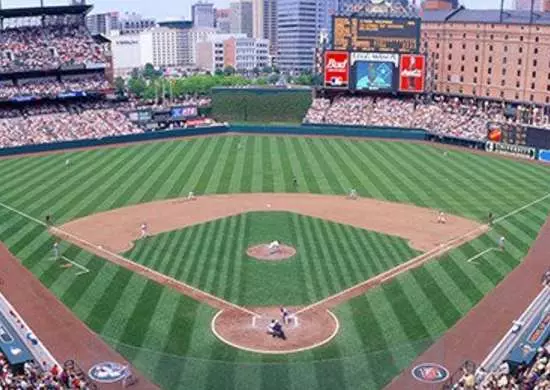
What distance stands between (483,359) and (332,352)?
5.93 m

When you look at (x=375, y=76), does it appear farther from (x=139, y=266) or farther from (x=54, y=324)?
(x=54, y=324)

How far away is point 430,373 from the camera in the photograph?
24219 millimetres

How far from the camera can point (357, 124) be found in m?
85.1

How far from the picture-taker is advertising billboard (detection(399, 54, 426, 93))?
85562 millimetres

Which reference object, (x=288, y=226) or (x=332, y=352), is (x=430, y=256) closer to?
(x=288, y=226)

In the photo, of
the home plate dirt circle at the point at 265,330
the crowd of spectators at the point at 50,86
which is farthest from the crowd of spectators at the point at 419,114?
the home plate dirt circle at the point at 265,330

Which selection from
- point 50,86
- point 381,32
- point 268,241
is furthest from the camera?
point 381,32

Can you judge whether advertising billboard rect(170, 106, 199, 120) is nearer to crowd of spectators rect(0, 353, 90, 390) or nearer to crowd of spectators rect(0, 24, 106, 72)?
crowd of spectators rect(0, 24, 106, 72)

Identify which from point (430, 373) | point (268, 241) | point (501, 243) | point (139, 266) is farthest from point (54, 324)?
point (501, 243)

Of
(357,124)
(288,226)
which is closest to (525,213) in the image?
(288,226)

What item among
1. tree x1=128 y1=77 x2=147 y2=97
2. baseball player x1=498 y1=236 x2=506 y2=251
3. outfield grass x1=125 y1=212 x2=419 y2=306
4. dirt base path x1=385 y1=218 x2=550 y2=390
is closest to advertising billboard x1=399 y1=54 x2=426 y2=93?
outfield grass x1=125 y1=212 x2=419 y2=306

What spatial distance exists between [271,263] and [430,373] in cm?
1379

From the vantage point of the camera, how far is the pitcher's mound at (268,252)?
37219 mm

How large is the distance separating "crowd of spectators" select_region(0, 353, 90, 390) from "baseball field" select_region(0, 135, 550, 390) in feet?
8.68
